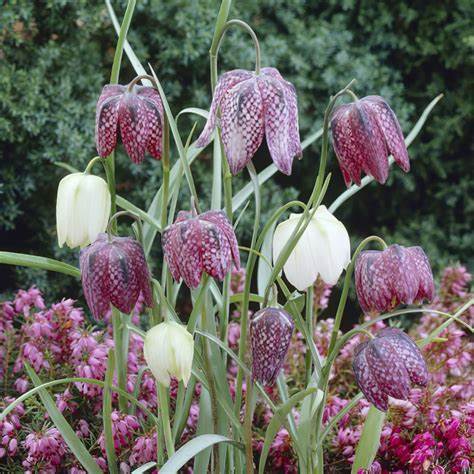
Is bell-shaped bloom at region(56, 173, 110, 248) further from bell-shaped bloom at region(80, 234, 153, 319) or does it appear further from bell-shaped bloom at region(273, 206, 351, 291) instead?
bell-shaped bloom at region(273, 206, 351, 291)

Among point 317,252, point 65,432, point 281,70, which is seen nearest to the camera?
point 317,252

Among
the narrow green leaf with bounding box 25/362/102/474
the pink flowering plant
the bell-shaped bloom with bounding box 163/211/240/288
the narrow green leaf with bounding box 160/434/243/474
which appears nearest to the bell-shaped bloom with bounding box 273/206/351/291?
the pink flowering plant

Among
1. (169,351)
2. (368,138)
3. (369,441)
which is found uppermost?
(368,138)

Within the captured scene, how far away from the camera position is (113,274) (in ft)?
3.51

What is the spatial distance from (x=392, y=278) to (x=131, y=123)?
357 millimetres

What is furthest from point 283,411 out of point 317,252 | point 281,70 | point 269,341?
point 281,70

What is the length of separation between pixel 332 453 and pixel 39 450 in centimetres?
50

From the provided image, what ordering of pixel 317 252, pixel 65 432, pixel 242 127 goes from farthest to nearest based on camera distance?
pixel 65 432
pixel 317 252
pixel 242 127

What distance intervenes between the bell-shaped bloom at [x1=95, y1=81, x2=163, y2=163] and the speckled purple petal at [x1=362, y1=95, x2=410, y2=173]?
0.83 feet

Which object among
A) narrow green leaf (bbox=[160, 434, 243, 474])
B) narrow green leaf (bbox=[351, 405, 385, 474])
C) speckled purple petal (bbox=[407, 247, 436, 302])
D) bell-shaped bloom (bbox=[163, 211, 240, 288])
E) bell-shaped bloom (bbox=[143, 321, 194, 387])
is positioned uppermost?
bell-shaped bloom (bbox=[163, 211, 240, 288])

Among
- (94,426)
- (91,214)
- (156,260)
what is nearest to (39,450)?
(94,426)

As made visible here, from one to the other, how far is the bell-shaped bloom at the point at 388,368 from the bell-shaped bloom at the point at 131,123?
0.35m

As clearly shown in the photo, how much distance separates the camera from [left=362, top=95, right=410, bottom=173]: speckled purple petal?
106cm

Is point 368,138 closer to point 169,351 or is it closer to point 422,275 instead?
point 422,275
